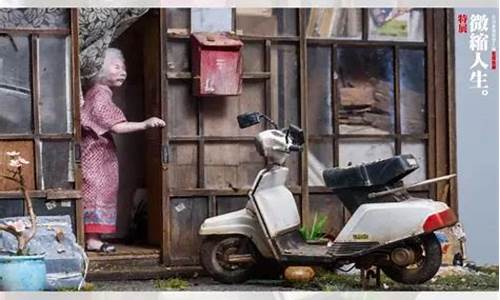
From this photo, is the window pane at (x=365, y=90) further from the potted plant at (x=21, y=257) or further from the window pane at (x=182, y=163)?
the potted plant at (x=21, y=257)

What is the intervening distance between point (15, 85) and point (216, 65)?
0.51 m

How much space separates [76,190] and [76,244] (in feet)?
0.45

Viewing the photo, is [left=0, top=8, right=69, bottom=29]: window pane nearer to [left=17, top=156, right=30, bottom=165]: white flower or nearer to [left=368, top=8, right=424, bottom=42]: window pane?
[left=17, top=156, right=30, bottom=165]: white flower

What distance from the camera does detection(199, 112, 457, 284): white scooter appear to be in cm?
263

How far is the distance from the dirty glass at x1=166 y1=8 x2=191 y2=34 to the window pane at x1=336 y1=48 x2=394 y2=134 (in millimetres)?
403

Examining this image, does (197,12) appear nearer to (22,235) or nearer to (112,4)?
(112,4)

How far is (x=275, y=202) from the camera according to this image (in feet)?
8.82

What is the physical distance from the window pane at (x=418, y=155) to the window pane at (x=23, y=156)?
0.95 meters

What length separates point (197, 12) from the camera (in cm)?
270

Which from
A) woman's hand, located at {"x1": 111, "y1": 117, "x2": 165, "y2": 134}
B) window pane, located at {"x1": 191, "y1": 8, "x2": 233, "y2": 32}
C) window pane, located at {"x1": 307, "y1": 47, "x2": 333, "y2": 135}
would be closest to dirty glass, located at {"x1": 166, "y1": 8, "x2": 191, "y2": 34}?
window pane, located at {"x1": 191, "y1": 8, "x2": 233, "y2": 32}

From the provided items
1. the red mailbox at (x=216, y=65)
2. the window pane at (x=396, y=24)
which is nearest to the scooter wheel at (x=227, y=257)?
the red mailbox at (x=216, y=65)

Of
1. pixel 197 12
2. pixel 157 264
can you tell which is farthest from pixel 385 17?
pixel 157 264

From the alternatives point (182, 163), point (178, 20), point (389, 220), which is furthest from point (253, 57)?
point (389, 220)

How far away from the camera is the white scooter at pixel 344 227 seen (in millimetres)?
2635
